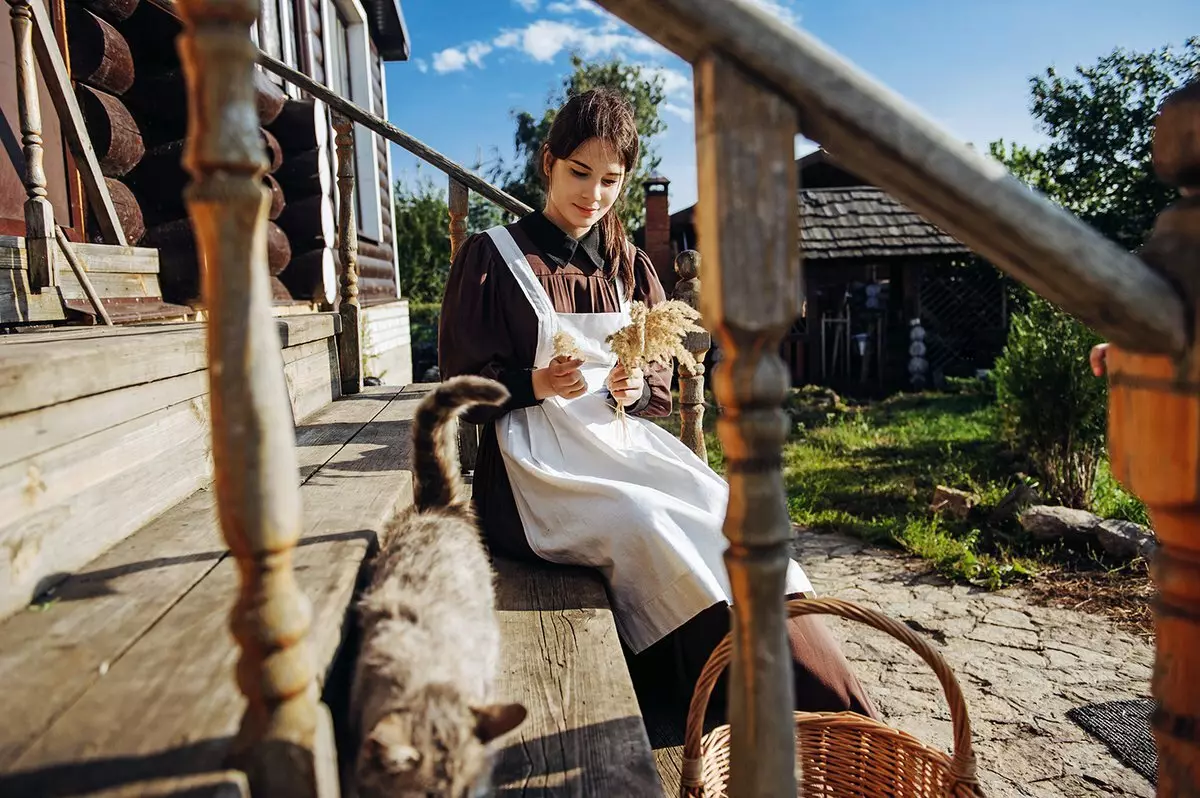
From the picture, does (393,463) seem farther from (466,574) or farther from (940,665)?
(940,665)

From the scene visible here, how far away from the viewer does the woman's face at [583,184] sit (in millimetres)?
2502

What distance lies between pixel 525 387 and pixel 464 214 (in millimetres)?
1999

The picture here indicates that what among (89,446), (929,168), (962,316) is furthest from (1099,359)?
(962,316)

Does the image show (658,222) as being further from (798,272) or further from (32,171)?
(798,272)

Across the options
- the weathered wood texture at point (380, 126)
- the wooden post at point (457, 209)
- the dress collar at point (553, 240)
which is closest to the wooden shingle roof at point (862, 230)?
the wooden post at point (457, 209)

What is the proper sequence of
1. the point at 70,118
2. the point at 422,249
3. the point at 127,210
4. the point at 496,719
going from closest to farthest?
the point at 496,719, the point at 70,118, the point at 127,210, the point at 422,249

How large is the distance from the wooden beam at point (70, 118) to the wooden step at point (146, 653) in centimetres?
238

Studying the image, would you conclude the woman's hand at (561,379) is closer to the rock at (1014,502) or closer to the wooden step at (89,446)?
the wooden step at (89,446)

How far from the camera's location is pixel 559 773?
1.45 m

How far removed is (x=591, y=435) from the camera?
2.49 meters

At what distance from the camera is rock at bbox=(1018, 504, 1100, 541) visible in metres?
5.29

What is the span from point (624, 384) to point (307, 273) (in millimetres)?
3998

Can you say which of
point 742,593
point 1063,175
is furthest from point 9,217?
point 1063,175

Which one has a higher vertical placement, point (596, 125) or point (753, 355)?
point (596, 125)
